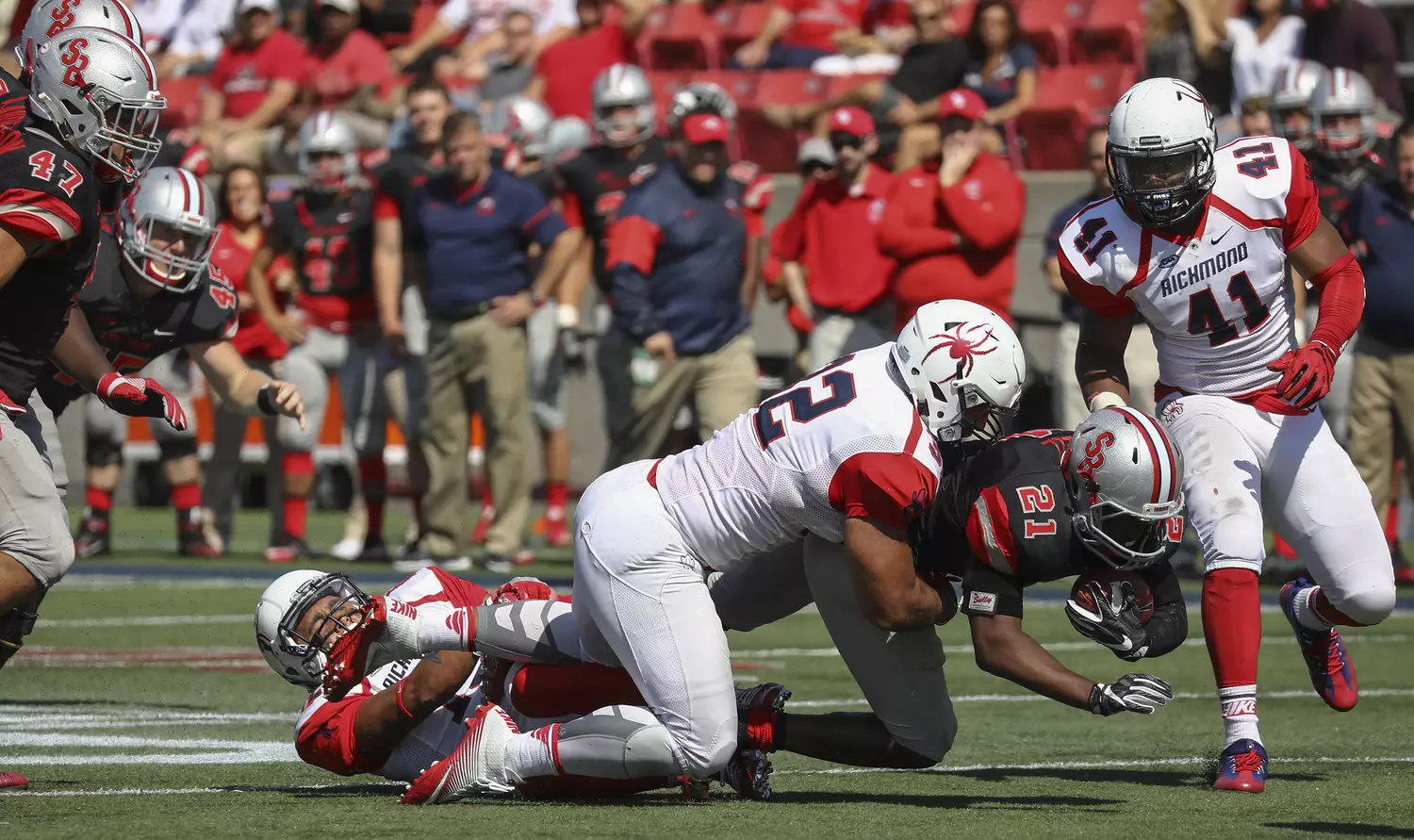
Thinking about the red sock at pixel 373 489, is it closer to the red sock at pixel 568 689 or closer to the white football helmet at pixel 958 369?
the red sock at pixel 568 689

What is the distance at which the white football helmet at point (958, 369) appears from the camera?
16.2 ft

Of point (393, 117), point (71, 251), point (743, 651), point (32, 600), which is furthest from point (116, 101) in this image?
point (393, 117)

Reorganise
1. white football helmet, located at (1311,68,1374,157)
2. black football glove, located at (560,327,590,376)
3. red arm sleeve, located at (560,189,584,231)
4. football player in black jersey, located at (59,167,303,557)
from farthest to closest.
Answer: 1. red arm sleeve, located at (560,189,584,231)
2. black football glove, located at (560,327,590,376)
3. white football helmet, located at (1311,68,1374,157)
4. football player in black jersey, located at (59,167,303,557)

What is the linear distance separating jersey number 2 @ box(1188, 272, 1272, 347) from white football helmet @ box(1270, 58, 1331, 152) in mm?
4778

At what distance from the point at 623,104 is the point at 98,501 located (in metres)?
3.68

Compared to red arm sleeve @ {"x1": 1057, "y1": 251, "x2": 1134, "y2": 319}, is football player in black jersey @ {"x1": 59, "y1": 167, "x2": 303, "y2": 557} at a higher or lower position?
lower

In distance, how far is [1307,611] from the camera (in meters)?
5.93

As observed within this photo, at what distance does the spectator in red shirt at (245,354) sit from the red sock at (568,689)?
635cm

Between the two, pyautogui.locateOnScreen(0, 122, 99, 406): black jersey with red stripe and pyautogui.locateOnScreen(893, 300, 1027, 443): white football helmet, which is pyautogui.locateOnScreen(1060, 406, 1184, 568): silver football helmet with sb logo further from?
pyautogui.locateOnScreen(0, 122, 99, 406): black jersey with red stripe

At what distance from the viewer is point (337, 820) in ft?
15.3

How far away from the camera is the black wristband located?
20.6 feet

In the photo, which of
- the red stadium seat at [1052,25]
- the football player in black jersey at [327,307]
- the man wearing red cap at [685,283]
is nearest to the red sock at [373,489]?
the football player in black jersey at [327,307]

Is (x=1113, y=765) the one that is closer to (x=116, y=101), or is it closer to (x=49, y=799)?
(x=49, y=799)

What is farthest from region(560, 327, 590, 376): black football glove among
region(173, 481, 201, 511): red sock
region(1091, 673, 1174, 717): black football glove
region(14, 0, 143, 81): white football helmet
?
region(1091, 673, 1174, 717): black football glove
